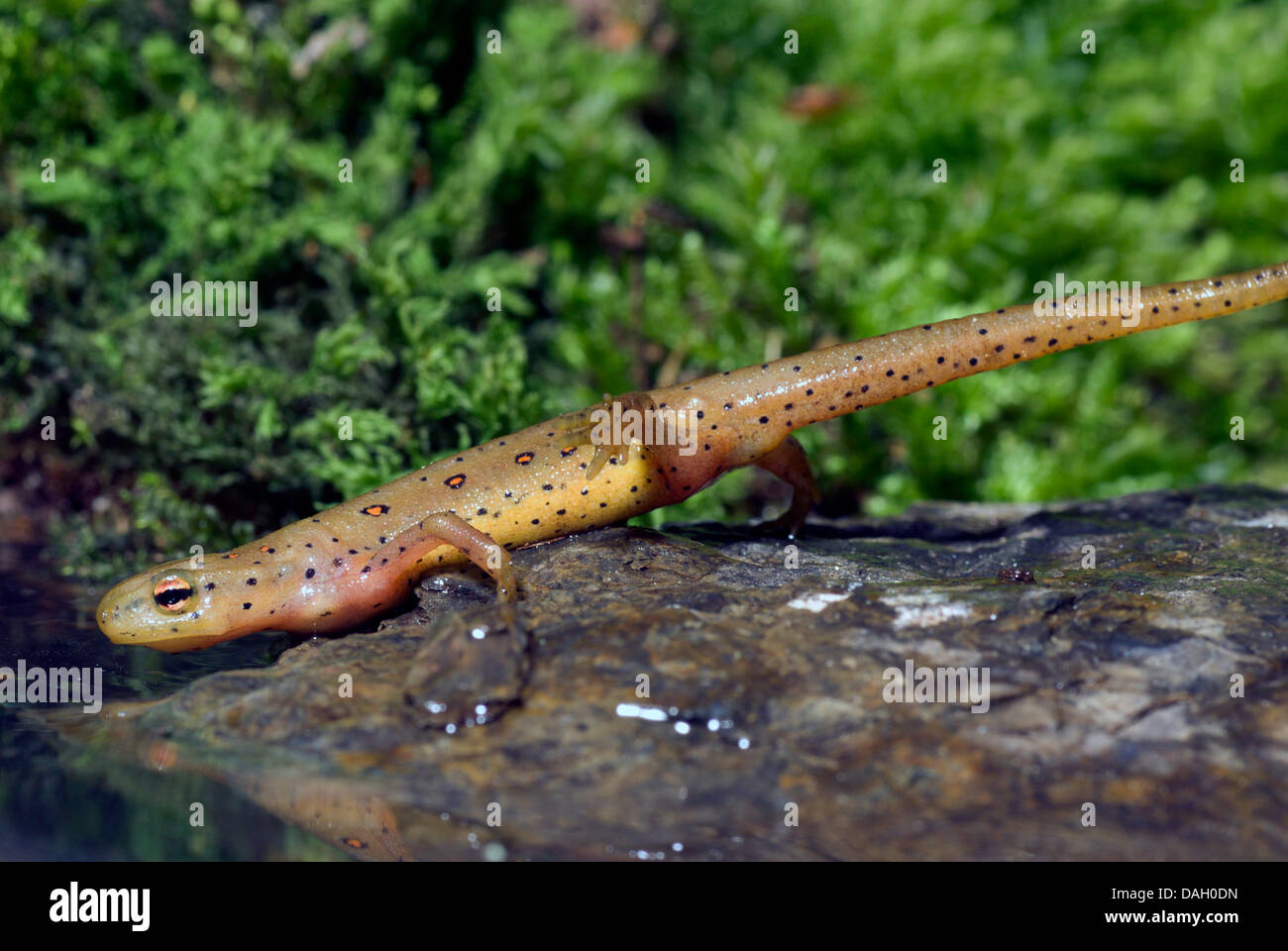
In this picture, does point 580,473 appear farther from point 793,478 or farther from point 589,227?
point 589,227

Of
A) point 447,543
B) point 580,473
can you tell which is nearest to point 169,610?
point 447,543

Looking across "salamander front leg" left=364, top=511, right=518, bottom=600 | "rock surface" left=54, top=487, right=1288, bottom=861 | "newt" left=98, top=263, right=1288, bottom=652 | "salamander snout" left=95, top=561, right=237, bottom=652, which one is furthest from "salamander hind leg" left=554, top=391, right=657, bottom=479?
"salamander snout" left=95, top=561, right=237, bottom=652

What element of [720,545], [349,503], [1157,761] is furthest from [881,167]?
[1157,761]

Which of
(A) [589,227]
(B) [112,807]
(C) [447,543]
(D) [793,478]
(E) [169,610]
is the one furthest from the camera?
(A) [589,227]

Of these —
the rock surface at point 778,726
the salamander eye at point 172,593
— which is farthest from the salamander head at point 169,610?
the rock surface at point 778,726

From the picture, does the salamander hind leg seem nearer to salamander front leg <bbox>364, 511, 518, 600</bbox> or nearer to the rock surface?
salamander front leg <bbox>364, 511, 518, 600</bbox>

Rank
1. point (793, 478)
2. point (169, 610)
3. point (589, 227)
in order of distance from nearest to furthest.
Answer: point (169, 610) < point (793, 478) < point (589, 227)
